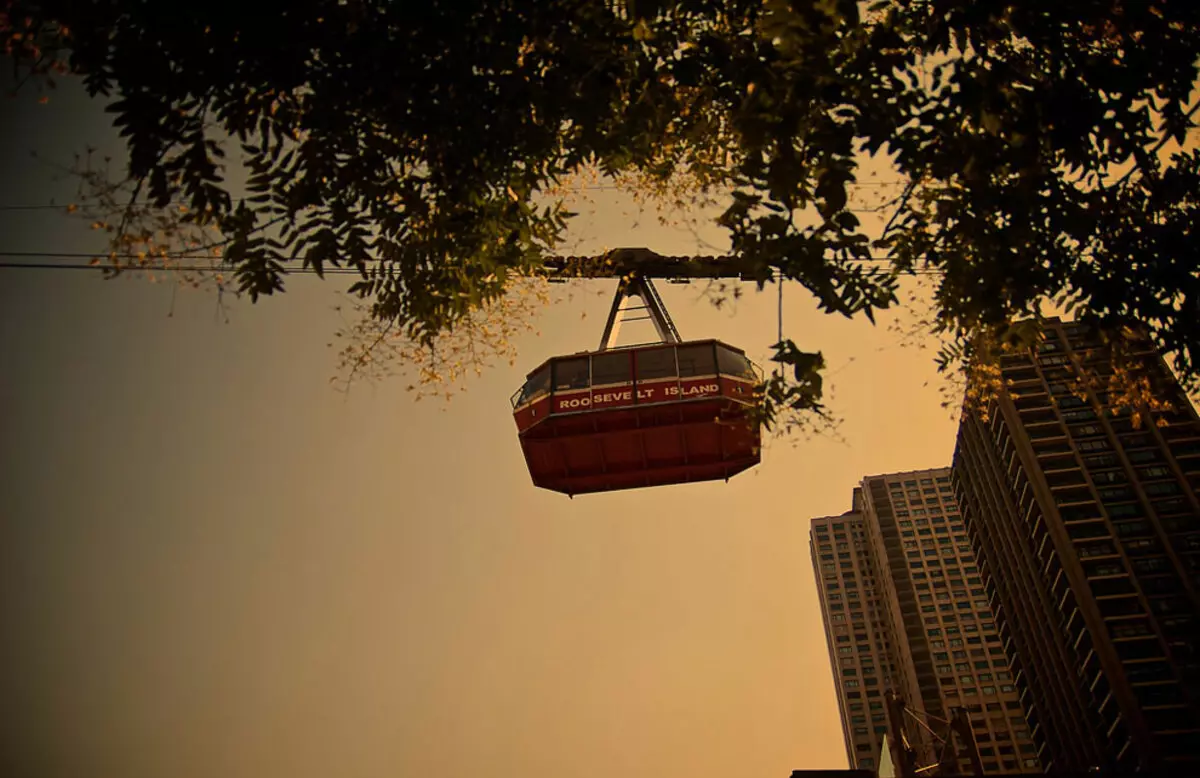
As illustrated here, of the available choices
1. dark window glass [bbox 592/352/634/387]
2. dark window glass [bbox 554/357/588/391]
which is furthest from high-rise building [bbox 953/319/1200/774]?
dark window glass [bbox 592/352/634/387]

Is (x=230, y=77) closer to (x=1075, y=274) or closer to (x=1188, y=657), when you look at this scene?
(x=1075, y=274)

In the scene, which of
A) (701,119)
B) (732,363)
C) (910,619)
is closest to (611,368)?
(732,363)

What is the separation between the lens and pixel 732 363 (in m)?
12.0

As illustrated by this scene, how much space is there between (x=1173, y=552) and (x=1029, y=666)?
91.2ft

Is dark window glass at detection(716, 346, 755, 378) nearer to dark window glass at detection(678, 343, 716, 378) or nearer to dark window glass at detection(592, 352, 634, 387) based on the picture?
dark window glass at detection(678, 343, 716, 378)

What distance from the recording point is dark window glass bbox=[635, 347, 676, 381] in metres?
11.7

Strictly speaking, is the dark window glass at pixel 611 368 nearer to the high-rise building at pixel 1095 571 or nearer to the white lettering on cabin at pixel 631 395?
the white lettering on cabin at pixel 631 395

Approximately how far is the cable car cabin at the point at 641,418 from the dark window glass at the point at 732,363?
18mm

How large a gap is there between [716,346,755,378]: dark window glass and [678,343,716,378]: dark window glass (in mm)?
106

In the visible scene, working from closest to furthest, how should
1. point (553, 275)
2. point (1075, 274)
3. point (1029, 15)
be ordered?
1. point (1029, 15)
2. point (1075, 274)
3. point (553, 275)

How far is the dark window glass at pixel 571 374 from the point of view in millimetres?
12484

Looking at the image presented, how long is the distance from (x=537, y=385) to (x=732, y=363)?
327 cm

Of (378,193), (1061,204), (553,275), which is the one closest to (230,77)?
(378,193)

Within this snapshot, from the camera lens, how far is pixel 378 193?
5.54 m
